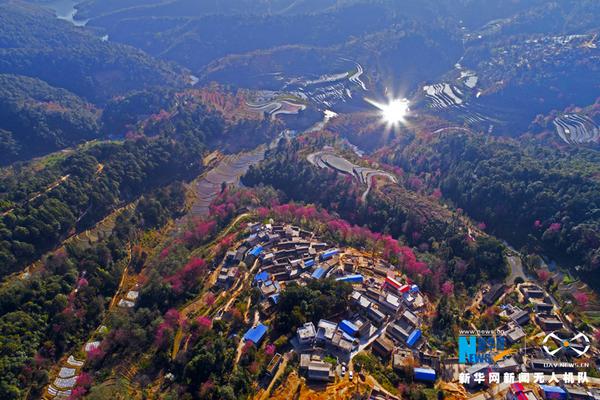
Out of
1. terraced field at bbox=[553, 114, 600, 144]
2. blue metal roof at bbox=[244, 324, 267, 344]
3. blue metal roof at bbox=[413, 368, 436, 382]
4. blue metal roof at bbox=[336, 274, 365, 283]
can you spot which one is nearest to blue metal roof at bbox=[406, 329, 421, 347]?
blue metal roof at bbox=[413, 368, 436, 382]

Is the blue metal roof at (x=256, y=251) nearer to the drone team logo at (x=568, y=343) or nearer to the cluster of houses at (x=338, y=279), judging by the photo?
the cluster of houses at (x=338, y=279)

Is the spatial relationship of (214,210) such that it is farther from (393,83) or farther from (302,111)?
(393,83)

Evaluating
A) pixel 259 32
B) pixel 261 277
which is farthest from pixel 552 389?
pixel 259 32

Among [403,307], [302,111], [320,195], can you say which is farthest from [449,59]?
[403,307]

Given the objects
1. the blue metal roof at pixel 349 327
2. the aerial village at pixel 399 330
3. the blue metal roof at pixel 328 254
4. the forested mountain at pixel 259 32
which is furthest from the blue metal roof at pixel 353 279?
the forested mountain at pixel 259 32

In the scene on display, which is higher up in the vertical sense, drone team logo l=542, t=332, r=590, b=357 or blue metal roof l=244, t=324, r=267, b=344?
drone team logo l=542, t=332, r=590, b=357

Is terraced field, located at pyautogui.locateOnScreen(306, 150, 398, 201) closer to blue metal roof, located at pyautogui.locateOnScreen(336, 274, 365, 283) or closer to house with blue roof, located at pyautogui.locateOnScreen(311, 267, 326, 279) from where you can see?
house with blue roof, located at pyautogui.locateOnScreen(311, 267, 326, 279)
